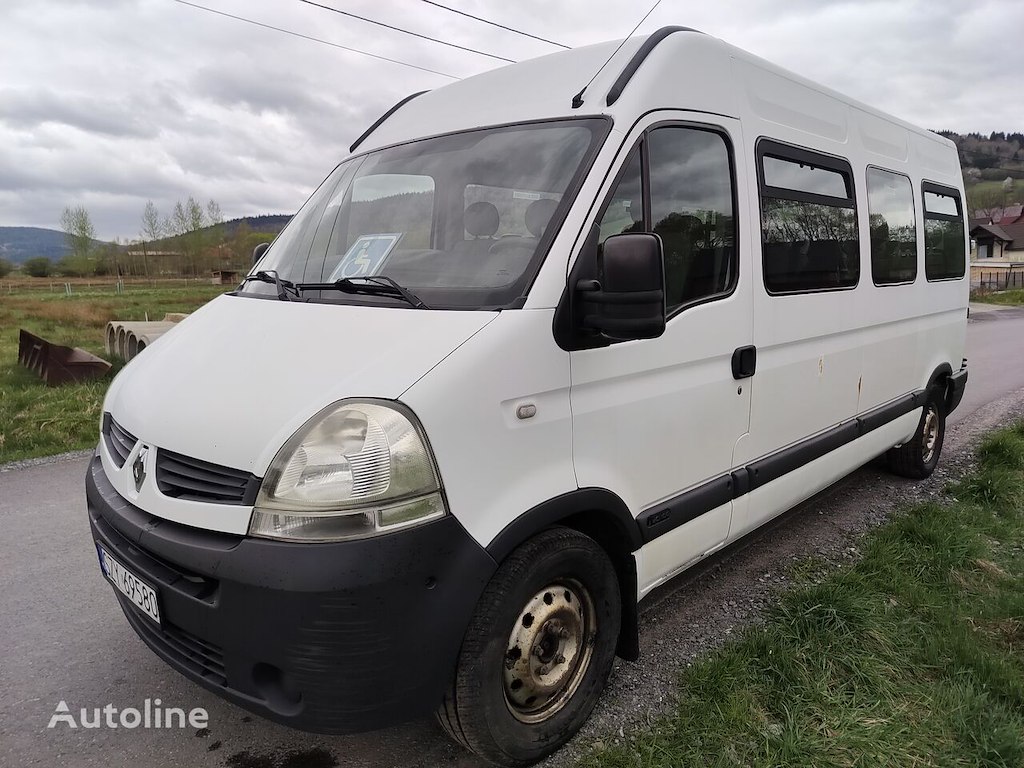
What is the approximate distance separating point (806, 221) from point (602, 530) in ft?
6.91

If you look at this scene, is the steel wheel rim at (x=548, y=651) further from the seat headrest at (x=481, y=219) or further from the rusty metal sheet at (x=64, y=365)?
the rusty metal sheet at (x=64, y=365)

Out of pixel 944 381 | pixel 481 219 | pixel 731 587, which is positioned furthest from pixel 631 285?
pixel 944 381

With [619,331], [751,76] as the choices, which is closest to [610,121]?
[619,331]

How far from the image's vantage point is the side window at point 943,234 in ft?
17.2

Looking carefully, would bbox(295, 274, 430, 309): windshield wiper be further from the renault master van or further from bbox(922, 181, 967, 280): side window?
bbox(922, 181, 967, 280): side window

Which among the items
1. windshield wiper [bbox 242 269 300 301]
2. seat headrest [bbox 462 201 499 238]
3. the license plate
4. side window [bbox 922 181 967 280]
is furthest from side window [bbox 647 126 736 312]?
side window [bbox 922 181 967 280]

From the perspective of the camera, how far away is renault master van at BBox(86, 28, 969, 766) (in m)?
1.96

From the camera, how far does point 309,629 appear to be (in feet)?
6.24

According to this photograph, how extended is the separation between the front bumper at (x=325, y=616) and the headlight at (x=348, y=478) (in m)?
0.05

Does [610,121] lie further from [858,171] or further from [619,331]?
[858,171]

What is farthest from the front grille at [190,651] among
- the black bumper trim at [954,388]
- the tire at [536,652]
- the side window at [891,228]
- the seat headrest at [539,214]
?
the black bumper trim at [954,388]

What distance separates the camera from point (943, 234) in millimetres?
5551

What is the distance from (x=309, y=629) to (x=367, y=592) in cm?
19

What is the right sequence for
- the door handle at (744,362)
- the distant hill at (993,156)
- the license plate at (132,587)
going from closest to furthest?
1. the license plate at (132,587)
2. the door handle at (744,362)
3. the distant hill at (993,156)
